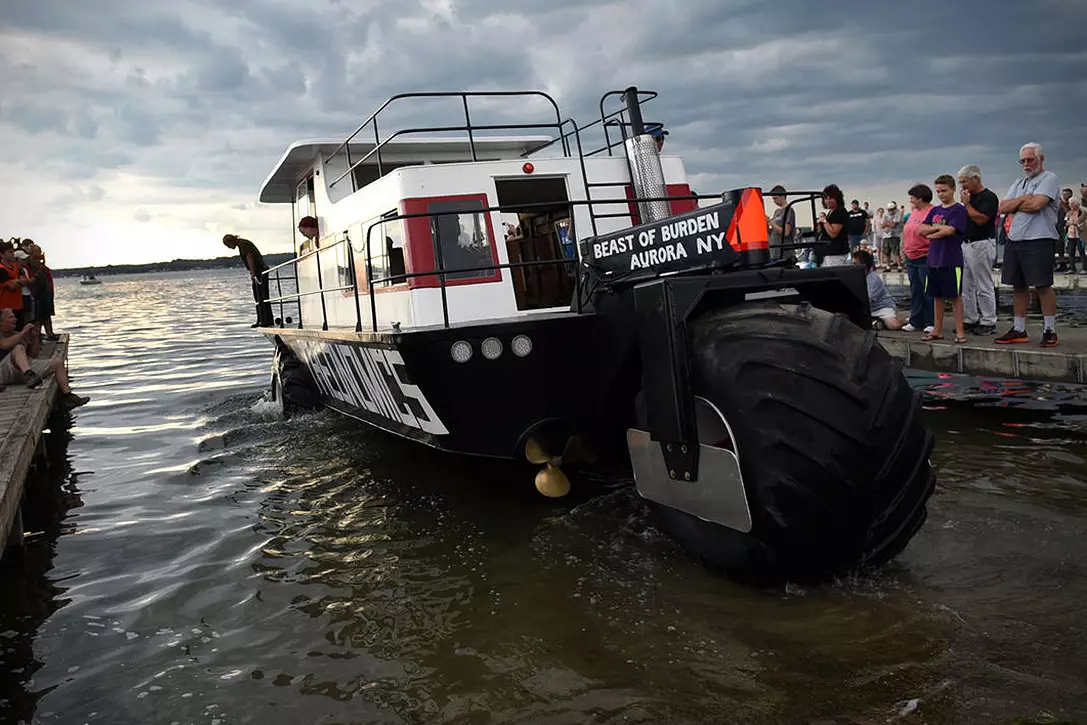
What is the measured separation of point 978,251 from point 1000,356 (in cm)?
210

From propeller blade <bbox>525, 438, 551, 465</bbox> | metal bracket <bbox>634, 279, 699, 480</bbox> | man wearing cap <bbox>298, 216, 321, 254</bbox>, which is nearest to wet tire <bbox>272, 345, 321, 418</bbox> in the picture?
man wearing cap <bbox>298, 216, 321, 254</bbox>

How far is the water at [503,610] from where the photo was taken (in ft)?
11.2

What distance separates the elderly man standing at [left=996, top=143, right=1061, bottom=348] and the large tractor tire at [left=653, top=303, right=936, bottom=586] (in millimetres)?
4911

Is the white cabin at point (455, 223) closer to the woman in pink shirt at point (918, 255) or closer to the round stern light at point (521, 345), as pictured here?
the round stern light at point (521, 345)

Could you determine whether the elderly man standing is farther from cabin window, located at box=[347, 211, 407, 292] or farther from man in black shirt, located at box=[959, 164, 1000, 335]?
cabin window, located at box=[347, 211, 407, 292]

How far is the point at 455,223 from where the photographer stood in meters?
6.43

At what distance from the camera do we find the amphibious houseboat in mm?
3598

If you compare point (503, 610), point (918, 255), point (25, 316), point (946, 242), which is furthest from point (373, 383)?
point (25, 316)

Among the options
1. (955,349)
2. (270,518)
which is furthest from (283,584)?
(955,349)

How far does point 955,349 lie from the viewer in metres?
8.62

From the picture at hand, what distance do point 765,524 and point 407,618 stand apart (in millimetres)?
1921

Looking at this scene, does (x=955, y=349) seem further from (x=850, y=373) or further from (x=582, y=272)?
(x=850, y=373)

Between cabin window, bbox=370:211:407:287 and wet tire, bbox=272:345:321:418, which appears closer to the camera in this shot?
cabin window, bbox=370:211:407:287

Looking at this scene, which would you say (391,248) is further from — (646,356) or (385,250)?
(646,356)
